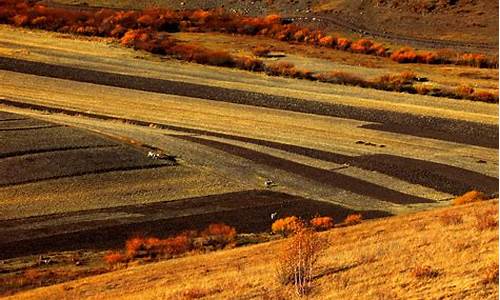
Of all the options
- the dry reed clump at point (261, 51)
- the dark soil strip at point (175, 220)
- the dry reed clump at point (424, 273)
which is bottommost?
the dark soil strip at point (175, 220)

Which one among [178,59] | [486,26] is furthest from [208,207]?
[486,26]

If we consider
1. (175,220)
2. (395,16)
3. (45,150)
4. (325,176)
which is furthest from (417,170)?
(395,16)

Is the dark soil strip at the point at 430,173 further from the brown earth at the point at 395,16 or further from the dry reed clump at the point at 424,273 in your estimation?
the brown earth at the point at 395,16

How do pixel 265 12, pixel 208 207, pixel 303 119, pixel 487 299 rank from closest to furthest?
1. pixel 487 299
2. pixel 208 207
3. pixel 303 119
4. pixel 265 12

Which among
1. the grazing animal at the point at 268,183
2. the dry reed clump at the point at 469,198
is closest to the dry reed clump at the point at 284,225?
the grazing animal at the point at 268,183

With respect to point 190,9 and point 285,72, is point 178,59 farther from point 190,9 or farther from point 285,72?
point 190,9

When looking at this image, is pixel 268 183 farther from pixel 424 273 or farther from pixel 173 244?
pixel 424 273

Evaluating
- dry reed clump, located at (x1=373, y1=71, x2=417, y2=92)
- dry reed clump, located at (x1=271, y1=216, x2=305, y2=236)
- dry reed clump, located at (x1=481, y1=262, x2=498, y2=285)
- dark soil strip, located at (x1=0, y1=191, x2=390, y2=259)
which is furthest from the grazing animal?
dry reed clump, located at (x1=373, y1=71, x2=417, y2=92)
